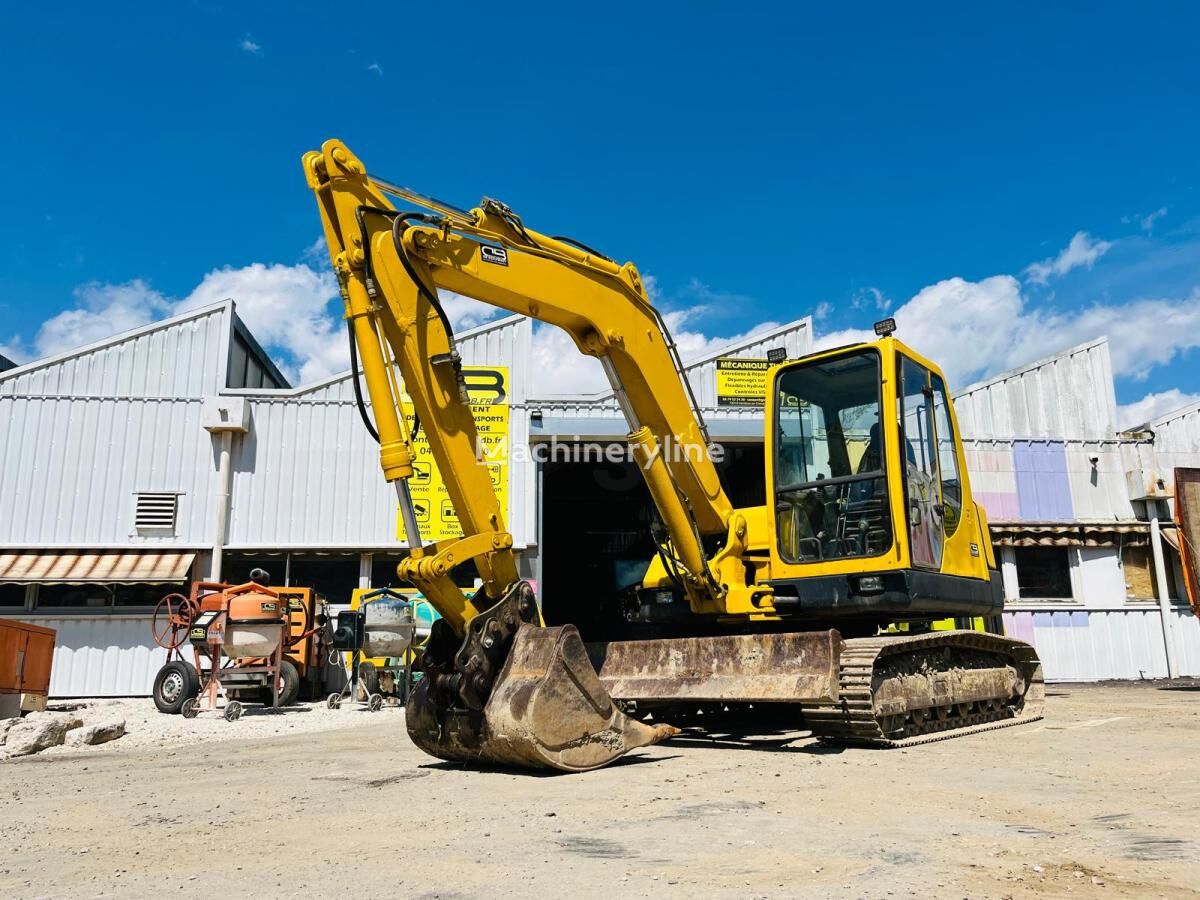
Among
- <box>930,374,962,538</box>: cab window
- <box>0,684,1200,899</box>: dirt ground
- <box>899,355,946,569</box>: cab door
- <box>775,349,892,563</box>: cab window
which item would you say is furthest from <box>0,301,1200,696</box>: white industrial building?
<box>0,684,1200,899</box>: dirt ground

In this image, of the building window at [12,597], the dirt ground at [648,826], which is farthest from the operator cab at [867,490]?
the building window at [12,597]

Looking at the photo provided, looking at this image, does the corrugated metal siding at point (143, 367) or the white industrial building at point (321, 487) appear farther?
the corrugated metal siding at point (143, 367)

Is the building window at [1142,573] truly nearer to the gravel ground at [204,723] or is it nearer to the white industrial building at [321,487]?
the white industrial building at [321,487]

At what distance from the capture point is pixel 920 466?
26.2 ft

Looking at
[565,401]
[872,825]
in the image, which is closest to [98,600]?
[565,401]

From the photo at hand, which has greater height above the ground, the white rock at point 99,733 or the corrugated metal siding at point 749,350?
the corrugated metal siding at point 749,350

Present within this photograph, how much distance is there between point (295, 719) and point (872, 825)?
33.5 feet

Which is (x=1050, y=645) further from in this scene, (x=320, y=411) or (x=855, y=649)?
(x=320, y=411)

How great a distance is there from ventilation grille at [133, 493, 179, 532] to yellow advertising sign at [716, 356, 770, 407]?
11.1 meters

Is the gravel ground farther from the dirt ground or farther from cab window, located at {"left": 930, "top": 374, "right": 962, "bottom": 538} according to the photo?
cab window, located at {"left": 930, "top": 374, "right": 962, "bottom": 538}

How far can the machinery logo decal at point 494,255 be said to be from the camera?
268 inches

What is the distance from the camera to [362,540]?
18062 millimetres

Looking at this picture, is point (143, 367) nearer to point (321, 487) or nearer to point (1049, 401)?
point (321, 487)

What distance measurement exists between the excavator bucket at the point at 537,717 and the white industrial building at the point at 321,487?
10.9m
